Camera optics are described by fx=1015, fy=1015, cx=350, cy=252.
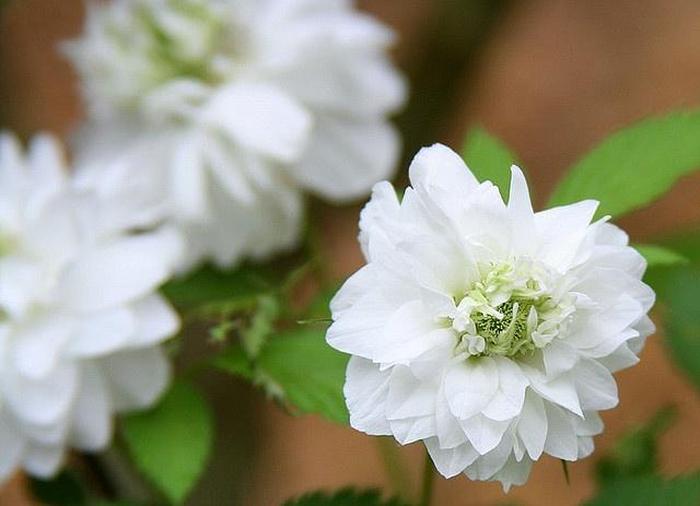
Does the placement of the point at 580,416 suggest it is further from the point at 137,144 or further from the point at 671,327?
the point at 137,144

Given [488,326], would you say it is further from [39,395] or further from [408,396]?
[39,395]

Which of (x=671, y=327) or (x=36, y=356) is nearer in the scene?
(x=36, y=356)

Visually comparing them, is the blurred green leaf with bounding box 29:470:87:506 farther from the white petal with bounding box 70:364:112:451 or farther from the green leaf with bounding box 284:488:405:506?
the green leaf with bounding box 284:488:405:506

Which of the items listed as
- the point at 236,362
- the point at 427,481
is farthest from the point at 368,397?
the point at 236,362

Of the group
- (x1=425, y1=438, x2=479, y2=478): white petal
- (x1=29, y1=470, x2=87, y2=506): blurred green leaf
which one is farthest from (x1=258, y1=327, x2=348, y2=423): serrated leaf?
(x1=29, y1=470, x2=87, y2=506): blurred green leaf

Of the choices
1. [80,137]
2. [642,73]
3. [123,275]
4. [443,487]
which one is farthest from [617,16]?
[123,275]

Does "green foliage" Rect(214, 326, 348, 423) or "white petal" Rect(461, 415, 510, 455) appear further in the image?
"green foliage" Rect(214, 326, 348, 423)
